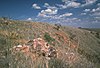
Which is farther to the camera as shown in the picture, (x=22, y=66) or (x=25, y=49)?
(x=25, y=49)

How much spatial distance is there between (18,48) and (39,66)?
392 centimetres

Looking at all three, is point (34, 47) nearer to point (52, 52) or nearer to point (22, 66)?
point (52, 52)

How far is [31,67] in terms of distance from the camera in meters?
4.66

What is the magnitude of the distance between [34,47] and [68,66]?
156 inches

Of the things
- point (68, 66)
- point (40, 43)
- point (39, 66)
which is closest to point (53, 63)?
point (68, 66)

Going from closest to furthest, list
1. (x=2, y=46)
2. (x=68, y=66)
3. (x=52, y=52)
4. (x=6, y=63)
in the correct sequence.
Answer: (x=6, y=63)
(x=68, y=66)
(x=2, y=46)
(x=52, y=52)

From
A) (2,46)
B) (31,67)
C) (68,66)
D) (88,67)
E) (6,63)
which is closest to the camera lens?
(31,67)

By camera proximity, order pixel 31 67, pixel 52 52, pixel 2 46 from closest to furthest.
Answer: pixel 31 67 < pixel 2 46 < pixel 52 52

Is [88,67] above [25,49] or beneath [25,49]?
beneath

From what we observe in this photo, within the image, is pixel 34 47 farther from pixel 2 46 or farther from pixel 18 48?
pixel 2 46

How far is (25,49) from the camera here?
8.95 metres

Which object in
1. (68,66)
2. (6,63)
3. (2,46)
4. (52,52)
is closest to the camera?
(6,63)

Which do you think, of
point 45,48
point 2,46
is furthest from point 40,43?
point 2,46

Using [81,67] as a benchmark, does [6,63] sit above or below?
above
